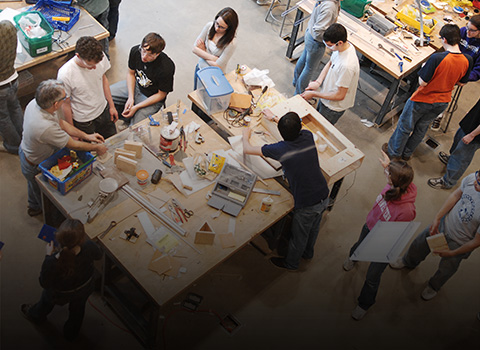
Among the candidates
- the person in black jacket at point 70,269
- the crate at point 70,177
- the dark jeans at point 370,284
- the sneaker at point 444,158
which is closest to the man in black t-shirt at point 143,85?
the crate at point 70,177

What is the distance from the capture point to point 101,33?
15.4ft

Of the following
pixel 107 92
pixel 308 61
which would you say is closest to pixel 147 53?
pixel 107 92

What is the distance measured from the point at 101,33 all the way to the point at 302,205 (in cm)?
275

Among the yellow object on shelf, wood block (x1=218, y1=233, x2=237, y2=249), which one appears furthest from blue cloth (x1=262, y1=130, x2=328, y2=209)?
the yellow object on shelf

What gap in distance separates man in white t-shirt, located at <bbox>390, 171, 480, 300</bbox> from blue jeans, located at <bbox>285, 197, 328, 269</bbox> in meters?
0.92

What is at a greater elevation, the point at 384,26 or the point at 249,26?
the point at 384,26

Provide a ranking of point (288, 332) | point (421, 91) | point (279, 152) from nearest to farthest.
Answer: point (279, 152) < point (288, 332) < point (421, 91)

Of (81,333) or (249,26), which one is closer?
(81,333)

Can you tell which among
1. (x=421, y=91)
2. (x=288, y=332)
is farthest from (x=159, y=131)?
(x=421, y=91)

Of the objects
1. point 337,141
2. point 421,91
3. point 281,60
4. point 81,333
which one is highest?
point 421,91

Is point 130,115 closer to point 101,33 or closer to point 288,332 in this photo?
point 101,33

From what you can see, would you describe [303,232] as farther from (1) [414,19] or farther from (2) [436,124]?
(1) [414,19]

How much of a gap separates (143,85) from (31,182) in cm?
131

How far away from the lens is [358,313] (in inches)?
150
